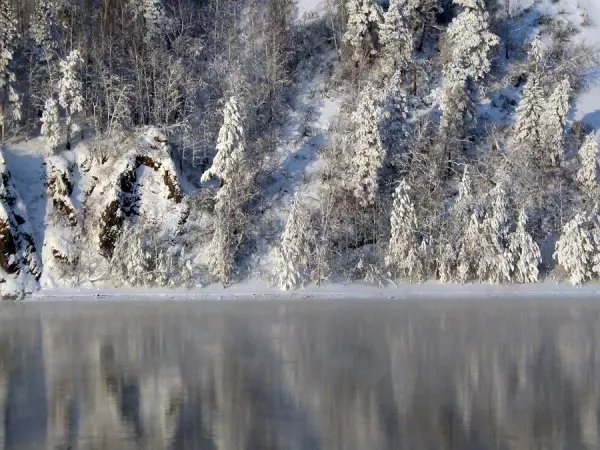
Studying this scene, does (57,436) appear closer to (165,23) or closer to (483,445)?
(483,445)

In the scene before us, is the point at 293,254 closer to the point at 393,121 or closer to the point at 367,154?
the point at 367,154

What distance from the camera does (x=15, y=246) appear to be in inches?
1729

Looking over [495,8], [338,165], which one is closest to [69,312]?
[338,165]

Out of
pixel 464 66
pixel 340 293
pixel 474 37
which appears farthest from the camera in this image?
pixel 474 37

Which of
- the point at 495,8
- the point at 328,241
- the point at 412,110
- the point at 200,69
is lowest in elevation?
the point at 328,241

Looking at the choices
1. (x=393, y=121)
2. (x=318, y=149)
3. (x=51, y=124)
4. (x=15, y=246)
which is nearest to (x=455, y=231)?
(x=393, y=121)

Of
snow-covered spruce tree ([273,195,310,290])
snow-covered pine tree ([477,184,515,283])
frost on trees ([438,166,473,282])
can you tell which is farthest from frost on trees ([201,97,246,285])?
snow-covered pine tree ([477,184,515,283])

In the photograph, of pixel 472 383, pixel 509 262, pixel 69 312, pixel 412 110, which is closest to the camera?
Result: pixel 472 383

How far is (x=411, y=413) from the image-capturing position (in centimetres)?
2006

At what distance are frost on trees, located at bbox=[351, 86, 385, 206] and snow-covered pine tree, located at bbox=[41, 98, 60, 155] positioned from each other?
1714cm

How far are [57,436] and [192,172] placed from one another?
1345 inches

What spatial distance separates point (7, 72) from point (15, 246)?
1169 cm

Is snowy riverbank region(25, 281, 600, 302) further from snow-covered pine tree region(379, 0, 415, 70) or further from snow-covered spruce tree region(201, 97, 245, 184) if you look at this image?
snow-covered pine tree region(379, 0, 415, 70)

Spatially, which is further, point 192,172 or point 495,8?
point 495,8
